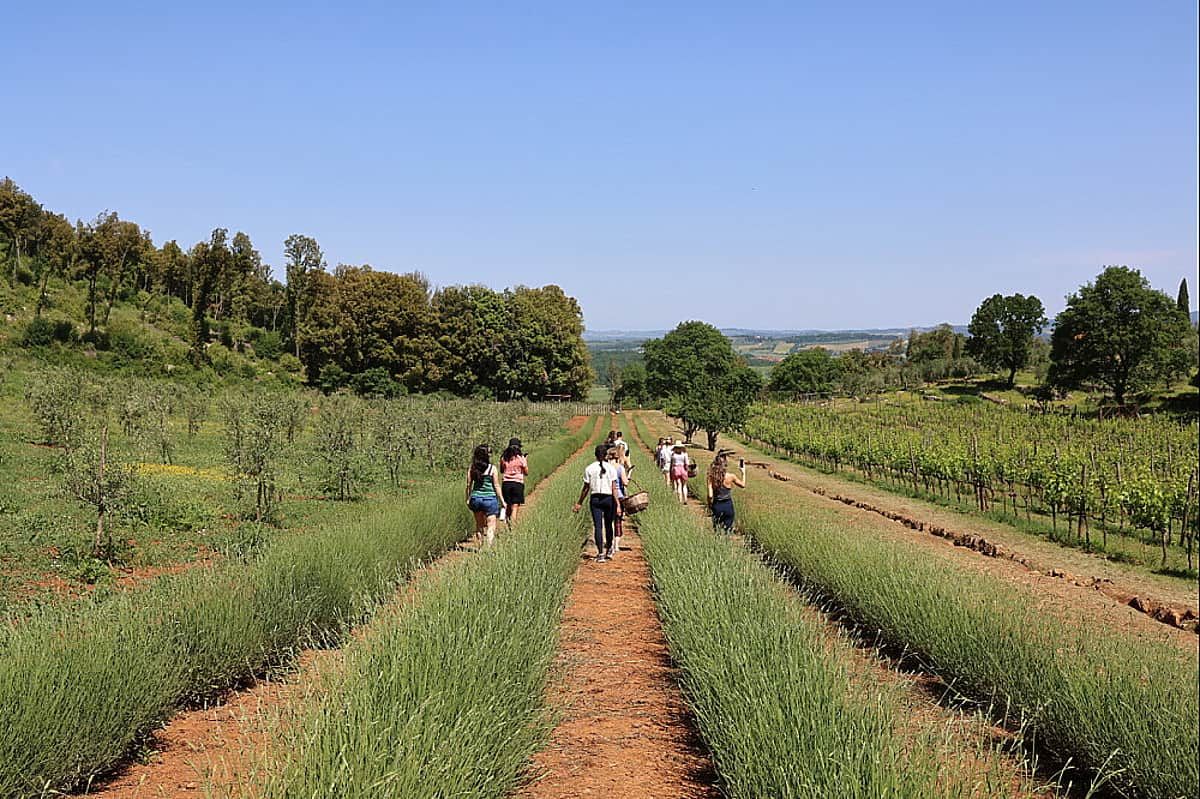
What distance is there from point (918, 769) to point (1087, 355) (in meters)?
60.5

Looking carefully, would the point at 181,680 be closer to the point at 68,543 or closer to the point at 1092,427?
the point at 68,543

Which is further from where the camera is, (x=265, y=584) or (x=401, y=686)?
(x=265, y=584)

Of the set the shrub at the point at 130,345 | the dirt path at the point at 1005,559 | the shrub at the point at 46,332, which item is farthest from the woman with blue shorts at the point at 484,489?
the shrub at the point at 130,345

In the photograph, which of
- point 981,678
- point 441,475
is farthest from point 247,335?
point 981,678

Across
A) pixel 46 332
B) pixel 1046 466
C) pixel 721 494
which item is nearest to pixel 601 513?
pixel 721 494

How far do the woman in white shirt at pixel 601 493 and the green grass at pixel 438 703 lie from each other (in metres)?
5.01

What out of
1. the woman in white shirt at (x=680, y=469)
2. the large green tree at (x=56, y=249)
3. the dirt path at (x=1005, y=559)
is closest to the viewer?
the dirt path at (x=1005, y=559)

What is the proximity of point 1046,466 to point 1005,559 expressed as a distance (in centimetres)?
619

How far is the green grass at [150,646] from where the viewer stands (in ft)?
14.1

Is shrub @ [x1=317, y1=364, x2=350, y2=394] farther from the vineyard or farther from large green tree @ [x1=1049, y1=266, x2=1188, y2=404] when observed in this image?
large green tree @ [x1=1049, y1=266, x2=1188, y2=404]

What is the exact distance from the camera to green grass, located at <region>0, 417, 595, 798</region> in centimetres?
430

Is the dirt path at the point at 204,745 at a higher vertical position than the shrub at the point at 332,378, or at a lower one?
lower

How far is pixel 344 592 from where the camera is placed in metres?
7.76

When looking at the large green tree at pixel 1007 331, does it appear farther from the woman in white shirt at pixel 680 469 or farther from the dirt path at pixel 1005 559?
the woman in white shirt at pixel 680 469
